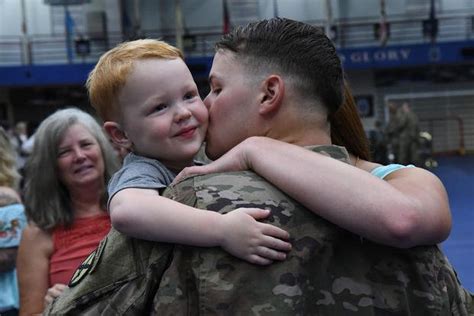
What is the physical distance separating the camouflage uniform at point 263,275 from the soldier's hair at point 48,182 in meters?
1.54

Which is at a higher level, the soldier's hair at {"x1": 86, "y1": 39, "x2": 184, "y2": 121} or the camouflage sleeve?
the soldier's hair at {"x1": 86, "y1": 39, "x2": 184, "y2": 121}

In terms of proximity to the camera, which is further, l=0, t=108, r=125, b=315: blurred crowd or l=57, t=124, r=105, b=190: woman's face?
l=57, t=124, r=105, b=190: woman's face

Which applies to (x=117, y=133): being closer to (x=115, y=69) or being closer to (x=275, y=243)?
(x=115, y=69)

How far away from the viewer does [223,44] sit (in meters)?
1.40

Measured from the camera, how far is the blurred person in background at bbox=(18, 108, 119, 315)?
9.08 feet

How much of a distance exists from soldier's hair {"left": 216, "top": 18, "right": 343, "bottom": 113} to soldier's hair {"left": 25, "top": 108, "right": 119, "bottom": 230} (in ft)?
5.45

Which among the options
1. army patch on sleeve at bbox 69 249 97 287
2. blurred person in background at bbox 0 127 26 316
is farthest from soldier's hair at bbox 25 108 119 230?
army patch on sleeve at bbox 69 249 97 287

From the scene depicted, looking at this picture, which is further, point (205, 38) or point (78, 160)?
point (205, 38)

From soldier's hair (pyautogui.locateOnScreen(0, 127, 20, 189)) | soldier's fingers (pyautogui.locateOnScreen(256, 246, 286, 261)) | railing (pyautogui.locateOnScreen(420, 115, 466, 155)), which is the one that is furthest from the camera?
railing (pyautogui.locateOnScreen(420, 115, 466, 155))

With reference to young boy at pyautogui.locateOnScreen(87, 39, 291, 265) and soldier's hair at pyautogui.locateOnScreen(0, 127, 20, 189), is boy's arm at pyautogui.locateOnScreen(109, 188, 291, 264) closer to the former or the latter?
young boy at pyautogui.locateOnScreen(87, 39, 291, 265)

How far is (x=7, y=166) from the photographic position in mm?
3506

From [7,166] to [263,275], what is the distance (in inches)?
101

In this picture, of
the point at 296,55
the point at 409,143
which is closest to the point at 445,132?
the point at 409,143

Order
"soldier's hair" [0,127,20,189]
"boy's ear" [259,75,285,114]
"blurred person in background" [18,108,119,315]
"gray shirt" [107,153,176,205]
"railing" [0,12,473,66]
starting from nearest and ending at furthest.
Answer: "boy's ear" [259,75,285,114] < "gray shirt" [107,153,176,205] < "blurred person in background" [18,108,119,315] < "soldier's hair" [0,127,20,189] < "railing" [0,12,473,66]
